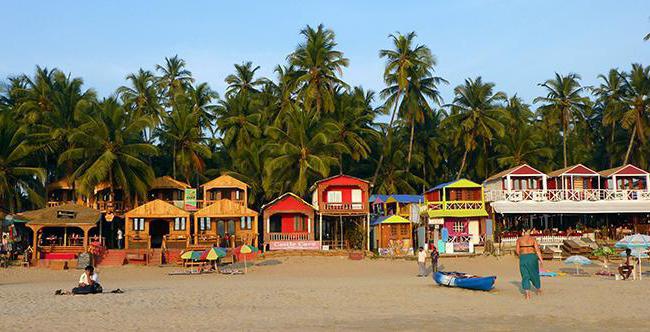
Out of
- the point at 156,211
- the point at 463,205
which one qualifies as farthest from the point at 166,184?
the point at 463,205

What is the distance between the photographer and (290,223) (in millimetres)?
41969

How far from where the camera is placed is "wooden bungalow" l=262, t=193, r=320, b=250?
39375 millimetres

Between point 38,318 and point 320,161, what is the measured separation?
97.7 ft

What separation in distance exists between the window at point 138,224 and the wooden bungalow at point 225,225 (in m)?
3.40

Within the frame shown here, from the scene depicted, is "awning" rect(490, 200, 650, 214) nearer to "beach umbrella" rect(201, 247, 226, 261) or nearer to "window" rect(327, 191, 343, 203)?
"window" rect(327, 191, 343, 203)

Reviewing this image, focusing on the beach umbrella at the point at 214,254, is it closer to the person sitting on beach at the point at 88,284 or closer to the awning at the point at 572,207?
the person sitting on beach at the point at 88,284

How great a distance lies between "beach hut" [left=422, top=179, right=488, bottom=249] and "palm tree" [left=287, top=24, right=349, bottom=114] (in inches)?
492

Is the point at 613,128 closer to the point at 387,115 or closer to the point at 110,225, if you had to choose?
the point at 387,115

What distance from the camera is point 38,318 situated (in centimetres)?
1434

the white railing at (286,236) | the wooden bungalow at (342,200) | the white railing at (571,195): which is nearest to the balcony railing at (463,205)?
the white railing at (571,195)

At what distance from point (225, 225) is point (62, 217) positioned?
9.71 metres

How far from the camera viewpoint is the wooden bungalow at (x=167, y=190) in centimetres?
4588

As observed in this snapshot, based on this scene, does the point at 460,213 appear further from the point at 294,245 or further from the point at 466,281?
the point at 466,281

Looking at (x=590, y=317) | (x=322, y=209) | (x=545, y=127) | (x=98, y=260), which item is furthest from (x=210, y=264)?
(x=545, y=127)
